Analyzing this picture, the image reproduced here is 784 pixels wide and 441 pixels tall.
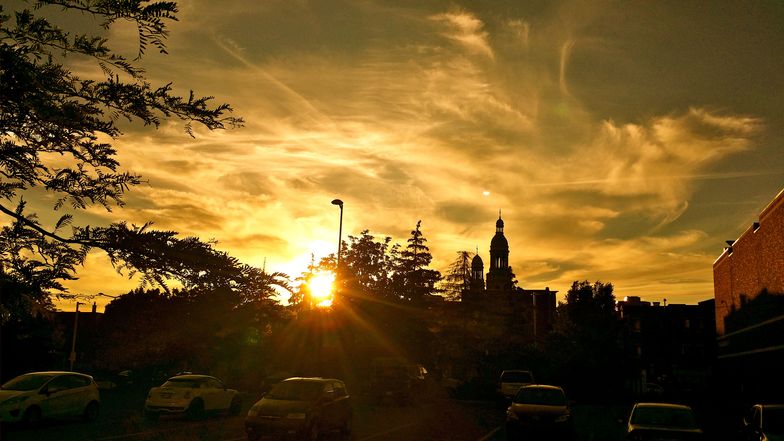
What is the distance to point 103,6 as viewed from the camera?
4.66 meters

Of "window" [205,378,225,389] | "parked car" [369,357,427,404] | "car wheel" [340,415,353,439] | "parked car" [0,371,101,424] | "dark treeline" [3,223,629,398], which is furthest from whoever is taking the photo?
"dark treeline" [3,223,629,398]

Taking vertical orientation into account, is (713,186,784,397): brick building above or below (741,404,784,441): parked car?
above

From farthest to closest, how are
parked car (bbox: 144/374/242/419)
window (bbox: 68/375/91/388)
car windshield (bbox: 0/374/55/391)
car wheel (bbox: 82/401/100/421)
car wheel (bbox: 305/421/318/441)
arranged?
parked car (bbox: 144/374/242/419), car wheel (bbox: 82/401/100/421), window (bbox: 68/375/91/388), car windshield (bbox: 0/374/55/391), car wheel (bbox: 305/421/318/441)

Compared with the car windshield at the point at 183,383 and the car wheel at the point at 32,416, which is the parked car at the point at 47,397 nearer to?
the car wheel at the point at 32,416

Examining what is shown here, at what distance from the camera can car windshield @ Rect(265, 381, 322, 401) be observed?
16797 millimetres

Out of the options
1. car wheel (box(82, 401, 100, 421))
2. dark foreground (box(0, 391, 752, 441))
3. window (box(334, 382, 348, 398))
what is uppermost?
window (box(334, 382, 348, 398))

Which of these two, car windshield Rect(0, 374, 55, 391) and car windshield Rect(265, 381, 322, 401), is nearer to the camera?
car windshield Rect(265, 381, 322, 401)

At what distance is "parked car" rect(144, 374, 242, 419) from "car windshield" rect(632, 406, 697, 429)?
14.2 m

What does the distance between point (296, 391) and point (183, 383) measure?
6639 millimetres

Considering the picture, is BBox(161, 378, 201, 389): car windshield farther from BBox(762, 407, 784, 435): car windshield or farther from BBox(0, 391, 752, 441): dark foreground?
BBox(762, 407, 784, 435): car windshield

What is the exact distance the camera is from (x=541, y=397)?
63.5 feet

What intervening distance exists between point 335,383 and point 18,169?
14491 mm

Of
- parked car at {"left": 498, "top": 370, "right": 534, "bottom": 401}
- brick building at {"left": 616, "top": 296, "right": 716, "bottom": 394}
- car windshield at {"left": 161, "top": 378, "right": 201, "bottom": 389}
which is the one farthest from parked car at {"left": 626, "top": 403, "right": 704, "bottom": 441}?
brick building at {"left": 616, "top": 296, "right": 716, "bottom": 394}

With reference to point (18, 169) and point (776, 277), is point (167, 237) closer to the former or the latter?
point (18, 169)
